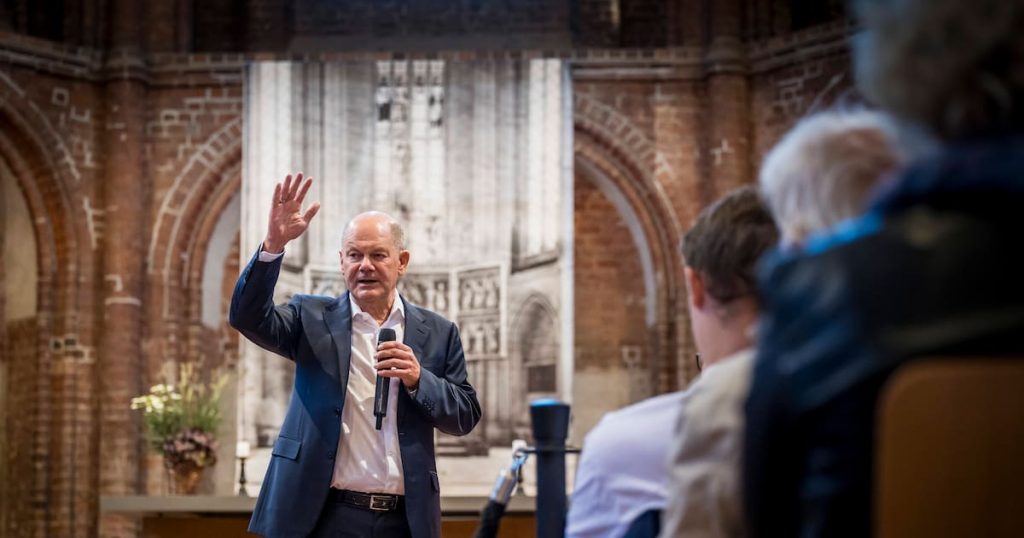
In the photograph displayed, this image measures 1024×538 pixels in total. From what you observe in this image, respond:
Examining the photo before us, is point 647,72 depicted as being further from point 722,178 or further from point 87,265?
point 87,265

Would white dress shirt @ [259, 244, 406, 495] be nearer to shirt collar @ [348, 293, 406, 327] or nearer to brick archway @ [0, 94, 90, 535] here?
shirt collar @ [348, 293, 406, 327]

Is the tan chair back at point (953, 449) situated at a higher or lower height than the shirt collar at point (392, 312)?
lower

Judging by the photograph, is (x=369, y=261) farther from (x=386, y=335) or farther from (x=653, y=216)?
(x=653, y=216)

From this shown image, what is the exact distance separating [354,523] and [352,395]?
0.42 m

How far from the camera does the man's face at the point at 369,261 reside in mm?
4254

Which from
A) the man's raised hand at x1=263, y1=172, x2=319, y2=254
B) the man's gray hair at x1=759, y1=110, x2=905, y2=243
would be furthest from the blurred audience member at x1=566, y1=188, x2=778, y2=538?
the man's raised hand at x1=263, y1=172, x2=319, y2=254

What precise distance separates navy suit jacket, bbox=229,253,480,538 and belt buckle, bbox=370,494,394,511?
6 cm

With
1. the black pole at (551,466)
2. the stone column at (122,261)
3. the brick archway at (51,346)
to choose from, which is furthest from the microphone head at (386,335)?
the brick archway at (51,346)

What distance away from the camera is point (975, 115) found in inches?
50.2

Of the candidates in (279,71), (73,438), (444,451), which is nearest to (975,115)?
(444,451)

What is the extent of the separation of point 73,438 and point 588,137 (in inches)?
191

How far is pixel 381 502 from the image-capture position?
396 cm

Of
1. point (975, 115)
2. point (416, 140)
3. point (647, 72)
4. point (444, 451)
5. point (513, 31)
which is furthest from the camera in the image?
point (513, 31)

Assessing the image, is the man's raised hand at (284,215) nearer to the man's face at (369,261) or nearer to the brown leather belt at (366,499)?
the man's face at (369,261)
